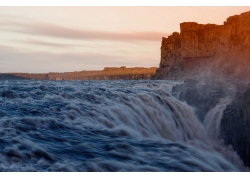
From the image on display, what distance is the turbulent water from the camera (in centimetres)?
742

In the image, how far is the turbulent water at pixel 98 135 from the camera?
742 cm

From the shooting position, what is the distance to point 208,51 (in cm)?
11056

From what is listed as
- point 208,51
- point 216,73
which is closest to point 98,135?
point 216,73

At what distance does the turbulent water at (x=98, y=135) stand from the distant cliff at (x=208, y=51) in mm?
76470

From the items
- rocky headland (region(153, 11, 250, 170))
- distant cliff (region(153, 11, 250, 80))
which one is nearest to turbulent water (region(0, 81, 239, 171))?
rocky headland (region(153, 11, 250, 170))

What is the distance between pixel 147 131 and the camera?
12.1 meters

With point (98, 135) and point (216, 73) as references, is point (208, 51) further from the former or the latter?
point (98, 135)

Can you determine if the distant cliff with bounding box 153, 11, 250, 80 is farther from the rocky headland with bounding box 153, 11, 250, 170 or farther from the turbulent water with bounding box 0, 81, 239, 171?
the turbulent water with bounding box 0, 81, 239, 171

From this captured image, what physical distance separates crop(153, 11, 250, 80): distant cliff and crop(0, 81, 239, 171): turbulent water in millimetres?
76470

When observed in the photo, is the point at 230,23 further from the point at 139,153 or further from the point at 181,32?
the point at 139,153

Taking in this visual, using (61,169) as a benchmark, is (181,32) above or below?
above

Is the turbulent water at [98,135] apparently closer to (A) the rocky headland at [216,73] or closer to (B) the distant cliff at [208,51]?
(A) the rocky headland at [216,73]

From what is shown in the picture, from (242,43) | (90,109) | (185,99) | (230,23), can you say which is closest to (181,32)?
(230,23)

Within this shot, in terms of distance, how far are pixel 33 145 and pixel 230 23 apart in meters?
102
